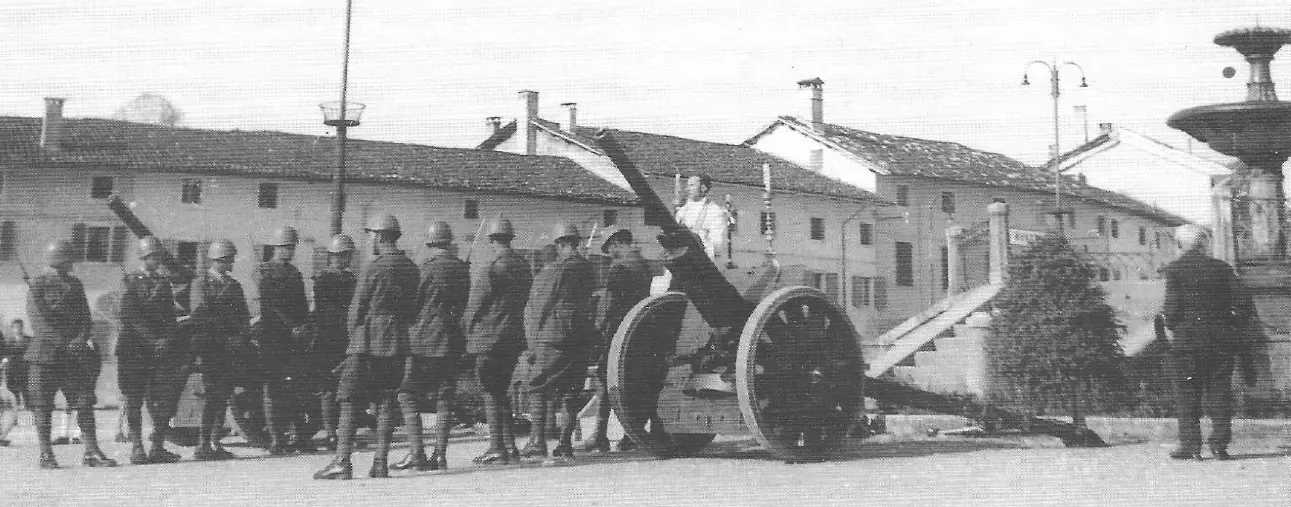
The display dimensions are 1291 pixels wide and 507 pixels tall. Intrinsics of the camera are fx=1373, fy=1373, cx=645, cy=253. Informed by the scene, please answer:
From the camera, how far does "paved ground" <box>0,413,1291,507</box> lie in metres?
7.77

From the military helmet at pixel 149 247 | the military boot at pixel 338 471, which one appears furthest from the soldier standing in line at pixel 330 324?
the military boot at pixel 338 471

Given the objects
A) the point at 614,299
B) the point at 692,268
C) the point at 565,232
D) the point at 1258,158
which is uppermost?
the point at 1258,158

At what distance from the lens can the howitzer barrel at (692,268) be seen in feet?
31.2

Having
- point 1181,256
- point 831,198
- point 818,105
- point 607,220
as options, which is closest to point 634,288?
point 1181,256

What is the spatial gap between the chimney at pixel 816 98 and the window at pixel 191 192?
21516 millimetres

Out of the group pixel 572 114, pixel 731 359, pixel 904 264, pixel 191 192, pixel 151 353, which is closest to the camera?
pixel 731 359

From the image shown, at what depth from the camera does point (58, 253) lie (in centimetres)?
1049

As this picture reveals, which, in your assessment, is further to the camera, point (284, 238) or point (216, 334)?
point (284, 238)

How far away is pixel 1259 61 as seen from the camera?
15648 millimetres

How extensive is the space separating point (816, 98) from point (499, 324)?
40494 mm

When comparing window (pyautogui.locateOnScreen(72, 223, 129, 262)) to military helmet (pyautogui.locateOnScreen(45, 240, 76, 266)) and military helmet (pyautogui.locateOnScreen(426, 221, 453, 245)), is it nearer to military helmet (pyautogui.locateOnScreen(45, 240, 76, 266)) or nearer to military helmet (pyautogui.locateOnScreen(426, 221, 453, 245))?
military helmet (pyautogui.locateOnScreen(45, 240, 76, 266))

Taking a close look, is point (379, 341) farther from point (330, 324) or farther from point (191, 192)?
point (191, 192)

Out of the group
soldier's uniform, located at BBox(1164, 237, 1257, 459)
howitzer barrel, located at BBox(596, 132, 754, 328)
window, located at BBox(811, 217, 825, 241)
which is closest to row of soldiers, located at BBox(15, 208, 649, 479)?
howitzer barrel, located at BBox(596, 132, 754, 328)

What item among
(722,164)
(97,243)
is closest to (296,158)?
(97,243)
